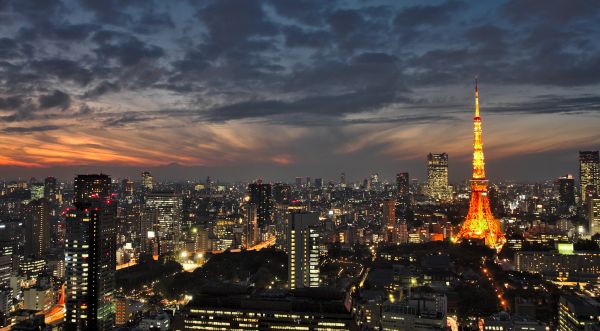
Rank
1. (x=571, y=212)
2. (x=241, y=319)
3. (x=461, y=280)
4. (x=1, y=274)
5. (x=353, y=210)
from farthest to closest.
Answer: (x=353, y=210)
(x=571, y=212)
(x=1, y=274)
(x=461, y=280)
(x=241, y=319)

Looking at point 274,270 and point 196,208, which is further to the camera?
point 196,208

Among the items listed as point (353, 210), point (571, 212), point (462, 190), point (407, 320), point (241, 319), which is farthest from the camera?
point (462, 190)

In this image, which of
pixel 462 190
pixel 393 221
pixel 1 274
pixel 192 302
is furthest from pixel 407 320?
pixel 462 190

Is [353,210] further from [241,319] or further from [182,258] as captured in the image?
[241,319]

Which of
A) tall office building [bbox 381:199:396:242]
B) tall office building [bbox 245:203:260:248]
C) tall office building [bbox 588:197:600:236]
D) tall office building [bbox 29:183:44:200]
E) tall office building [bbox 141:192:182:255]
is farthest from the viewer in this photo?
tall office building [bbox 29:183:44:200]

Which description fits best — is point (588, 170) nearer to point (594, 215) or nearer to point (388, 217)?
point (594, 215)

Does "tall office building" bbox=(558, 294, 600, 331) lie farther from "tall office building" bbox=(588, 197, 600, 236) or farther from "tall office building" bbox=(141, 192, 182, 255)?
"tall office building" bbox=(141, 192, 182, 255)

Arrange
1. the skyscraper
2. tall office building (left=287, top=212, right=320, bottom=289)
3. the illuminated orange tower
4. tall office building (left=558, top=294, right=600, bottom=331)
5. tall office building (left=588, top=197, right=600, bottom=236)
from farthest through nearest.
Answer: the skyscraper
tall office building (left=588, top=197, right=600, bottom=236)
the illuminated orange tower
tall office building (left=287, top=212, right=320, bottom=289)
tall office building (left=558, top=294, right=600, bottom=331)

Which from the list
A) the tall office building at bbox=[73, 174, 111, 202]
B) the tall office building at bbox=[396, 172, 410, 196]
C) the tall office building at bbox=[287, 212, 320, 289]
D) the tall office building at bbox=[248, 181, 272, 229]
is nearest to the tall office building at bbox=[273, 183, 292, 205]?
the tall office building at bbox=[248, 181, 272, 229]
